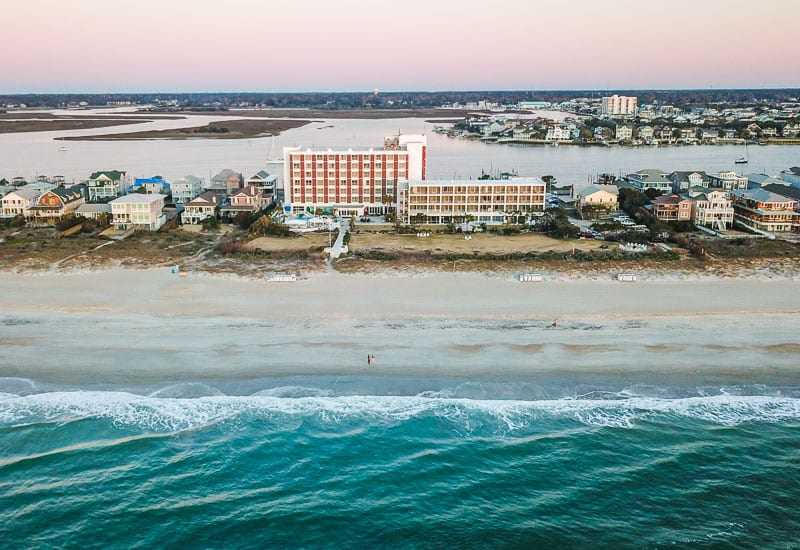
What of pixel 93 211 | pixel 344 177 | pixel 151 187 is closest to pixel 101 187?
pixel 151 187

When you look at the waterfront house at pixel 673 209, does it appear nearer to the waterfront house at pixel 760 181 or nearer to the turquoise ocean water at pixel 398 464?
the waterfront house at pixel 760 181

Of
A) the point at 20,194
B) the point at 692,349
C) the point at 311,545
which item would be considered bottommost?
the point at 311,545

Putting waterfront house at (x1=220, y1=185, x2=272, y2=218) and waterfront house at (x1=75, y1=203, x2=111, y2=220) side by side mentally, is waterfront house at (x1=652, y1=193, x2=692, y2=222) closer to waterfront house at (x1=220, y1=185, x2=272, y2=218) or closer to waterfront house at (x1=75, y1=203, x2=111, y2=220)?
waterfront house at (x1=220, y1=185, x2=272, y2=218)

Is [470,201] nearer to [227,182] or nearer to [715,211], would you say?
[715,211]

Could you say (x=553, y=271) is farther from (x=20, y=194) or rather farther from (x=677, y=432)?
(x=20, y=194)

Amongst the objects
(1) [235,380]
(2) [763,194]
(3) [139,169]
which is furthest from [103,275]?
(3) [139,169]

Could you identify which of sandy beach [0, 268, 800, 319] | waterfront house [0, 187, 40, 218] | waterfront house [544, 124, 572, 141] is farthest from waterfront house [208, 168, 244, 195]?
waterfront house [544, 124, 572, 141]

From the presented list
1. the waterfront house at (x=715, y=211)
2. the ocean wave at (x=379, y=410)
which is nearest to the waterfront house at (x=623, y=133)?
the waterfront house at (x=715, y=211)
